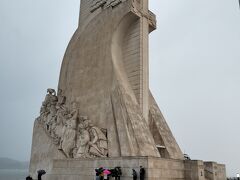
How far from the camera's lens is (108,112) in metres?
9.21

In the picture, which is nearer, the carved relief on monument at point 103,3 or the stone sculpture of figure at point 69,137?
the stone sculpture of figure at point 69,137

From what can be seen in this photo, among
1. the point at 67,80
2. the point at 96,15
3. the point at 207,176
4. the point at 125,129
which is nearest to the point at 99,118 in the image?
the point at 125,129

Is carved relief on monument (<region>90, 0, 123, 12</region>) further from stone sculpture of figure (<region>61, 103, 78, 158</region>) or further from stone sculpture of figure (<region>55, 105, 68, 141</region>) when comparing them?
stone sculpture of figure (<region>61, 103, 78, 158</region>)

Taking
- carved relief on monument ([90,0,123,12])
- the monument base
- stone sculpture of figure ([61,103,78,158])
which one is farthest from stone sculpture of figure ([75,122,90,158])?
carved relief on monument ([90,0,123,12])

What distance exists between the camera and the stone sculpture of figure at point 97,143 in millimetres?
8553

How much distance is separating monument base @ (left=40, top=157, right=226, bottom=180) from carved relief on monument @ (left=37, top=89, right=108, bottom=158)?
0.43 metres

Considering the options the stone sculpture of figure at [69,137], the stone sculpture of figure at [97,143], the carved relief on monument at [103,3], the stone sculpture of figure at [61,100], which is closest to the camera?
the stone sculpture of figure at [97,143]

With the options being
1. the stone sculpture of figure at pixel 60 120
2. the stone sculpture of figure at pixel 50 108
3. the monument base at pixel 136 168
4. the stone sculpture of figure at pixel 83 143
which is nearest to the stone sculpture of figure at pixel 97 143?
the stone sculpture of figure at pixel 83 143

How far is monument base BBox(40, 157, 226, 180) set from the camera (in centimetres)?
704

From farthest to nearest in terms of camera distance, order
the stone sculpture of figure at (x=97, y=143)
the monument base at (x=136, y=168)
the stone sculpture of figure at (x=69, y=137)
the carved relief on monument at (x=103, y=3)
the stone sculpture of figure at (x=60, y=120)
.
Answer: the carved relief on monument at (x=103, y=3), the stone sculpture of figure at (x=60, y=120), the stone sculpture of figure at (x=69, y=137), the stone sculpture of figure at (x=97, y=143), the monument base at (x=136, y=168)

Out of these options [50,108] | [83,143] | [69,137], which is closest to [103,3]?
[50,108]

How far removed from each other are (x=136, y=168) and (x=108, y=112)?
264 cm

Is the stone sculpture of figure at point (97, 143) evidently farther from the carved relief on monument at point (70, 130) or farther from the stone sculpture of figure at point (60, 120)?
the stone sculpture of figure at point (60, 120)

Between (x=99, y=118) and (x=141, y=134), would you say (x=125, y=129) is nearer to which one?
(x=141, y=134)
